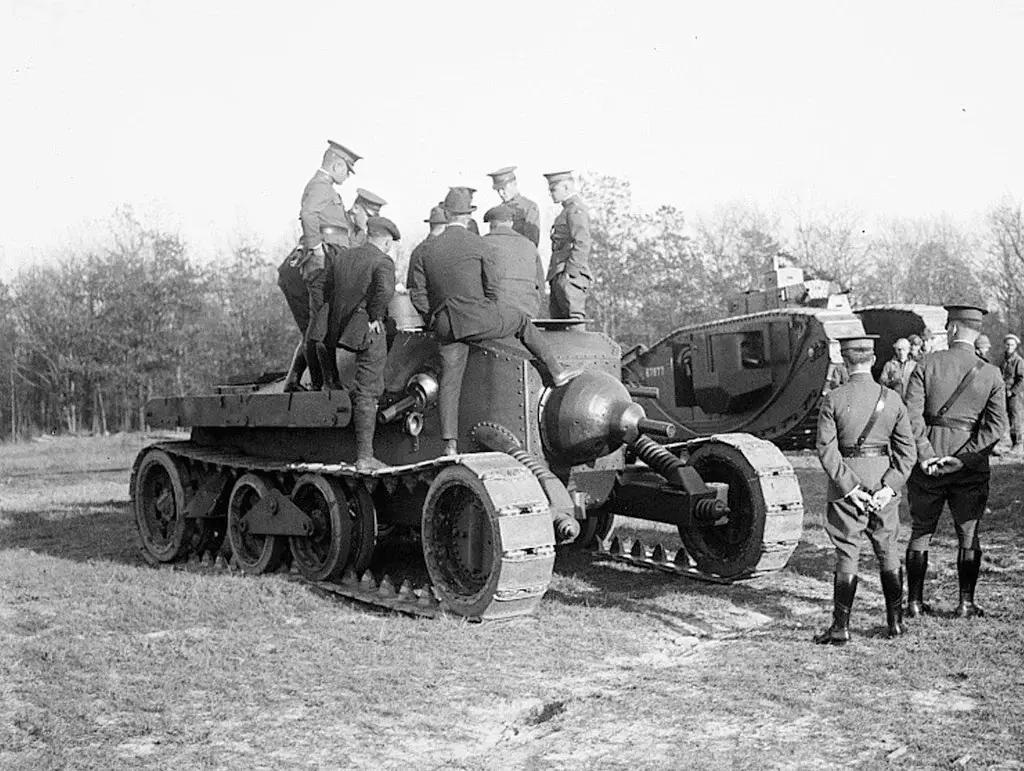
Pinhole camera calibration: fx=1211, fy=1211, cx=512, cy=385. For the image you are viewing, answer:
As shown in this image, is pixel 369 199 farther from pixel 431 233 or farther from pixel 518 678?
pixel 518 678

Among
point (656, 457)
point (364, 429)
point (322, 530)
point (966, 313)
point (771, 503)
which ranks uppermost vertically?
point (966, 313)

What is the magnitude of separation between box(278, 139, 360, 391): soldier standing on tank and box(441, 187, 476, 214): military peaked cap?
1.07 meters

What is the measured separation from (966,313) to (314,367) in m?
4.95

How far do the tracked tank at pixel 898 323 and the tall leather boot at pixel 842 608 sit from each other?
11049mm

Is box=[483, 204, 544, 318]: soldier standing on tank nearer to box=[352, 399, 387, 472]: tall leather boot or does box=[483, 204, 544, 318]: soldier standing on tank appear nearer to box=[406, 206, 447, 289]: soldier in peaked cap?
box=[406, 206, 447, 289]: soldier in peaked cap

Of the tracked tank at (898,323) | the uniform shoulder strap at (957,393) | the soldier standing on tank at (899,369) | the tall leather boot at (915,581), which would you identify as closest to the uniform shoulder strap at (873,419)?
the uniform shoulder strap at (957,393)

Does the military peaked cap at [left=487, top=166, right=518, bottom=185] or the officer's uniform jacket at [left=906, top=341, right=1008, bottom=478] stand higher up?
the military peaked cap at [left=487, top=166, right=518, bottom=185]

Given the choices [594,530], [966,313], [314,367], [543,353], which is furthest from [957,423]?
[314,367]

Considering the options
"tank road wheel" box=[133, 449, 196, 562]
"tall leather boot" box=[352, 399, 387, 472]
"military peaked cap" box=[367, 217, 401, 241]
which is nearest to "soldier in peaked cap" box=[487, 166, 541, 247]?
"military peaked cap" box=[367, 217, 401, 241]

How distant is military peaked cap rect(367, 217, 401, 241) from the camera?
909 cm

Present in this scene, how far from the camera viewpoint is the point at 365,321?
8781 mm

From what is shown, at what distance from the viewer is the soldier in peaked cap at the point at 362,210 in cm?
1146

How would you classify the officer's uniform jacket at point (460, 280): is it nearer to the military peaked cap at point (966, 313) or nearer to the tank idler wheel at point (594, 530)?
the tank idler wheel at point (594, 530)

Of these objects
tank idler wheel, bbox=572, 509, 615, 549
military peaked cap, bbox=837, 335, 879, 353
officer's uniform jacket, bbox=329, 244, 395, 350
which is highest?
officer's uniform jacket, bbox=329, 244, 395, 350
